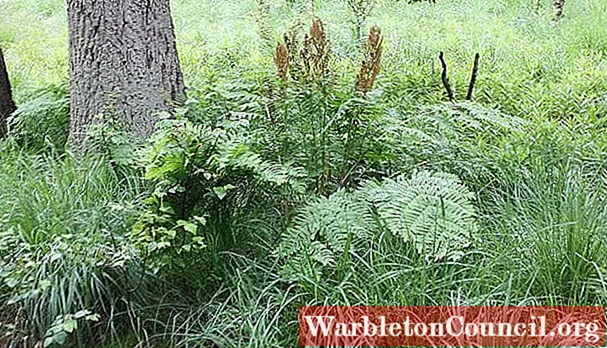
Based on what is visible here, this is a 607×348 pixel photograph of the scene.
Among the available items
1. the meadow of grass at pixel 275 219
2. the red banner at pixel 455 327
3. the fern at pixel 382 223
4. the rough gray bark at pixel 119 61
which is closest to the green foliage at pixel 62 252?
the meadow of grass at pixel 275 219

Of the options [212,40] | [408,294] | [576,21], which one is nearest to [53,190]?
[408,294]

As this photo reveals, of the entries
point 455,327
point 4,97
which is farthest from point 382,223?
point 4,97

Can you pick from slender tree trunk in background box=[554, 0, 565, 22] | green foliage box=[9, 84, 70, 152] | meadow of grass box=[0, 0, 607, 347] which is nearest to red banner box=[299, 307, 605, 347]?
meadow of grass box=[0, 0, 607, 347]

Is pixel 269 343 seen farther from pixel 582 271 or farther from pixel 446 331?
pixel 582 271

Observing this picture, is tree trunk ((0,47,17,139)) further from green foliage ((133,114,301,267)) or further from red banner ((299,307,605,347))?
red banner ((299,307,605,347))

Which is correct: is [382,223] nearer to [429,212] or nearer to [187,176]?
[429,212]

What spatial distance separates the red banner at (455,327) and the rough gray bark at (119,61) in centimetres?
168

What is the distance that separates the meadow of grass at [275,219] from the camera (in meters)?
2.28

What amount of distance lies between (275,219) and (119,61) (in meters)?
1.27

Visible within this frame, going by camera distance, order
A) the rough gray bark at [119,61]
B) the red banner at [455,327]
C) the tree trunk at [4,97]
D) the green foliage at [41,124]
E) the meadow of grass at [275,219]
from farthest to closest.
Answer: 1. the tree trunk at [4,97]
2. the green foliage at [41,124]
3. the rough gray bark at [119,61]
4. the meadow of grass at [275,219]
5. the red banner at [455,327]

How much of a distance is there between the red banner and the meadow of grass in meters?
0.05

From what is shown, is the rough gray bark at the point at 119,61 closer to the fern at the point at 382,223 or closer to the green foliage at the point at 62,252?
the green foliage at the point at 62,252

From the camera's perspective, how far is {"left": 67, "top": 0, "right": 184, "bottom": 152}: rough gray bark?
3312mm

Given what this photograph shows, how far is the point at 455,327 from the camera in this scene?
203cm
